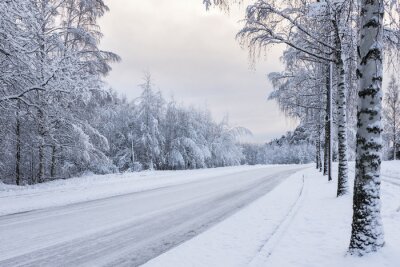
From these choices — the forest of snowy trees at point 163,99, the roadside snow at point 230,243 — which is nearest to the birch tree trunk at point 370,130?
the forest of snowy trees at point 163,99

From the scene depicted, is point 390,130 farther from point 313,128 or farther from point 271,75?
point 271,75

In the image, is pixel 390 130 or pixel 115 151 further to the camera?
pixel 390 130

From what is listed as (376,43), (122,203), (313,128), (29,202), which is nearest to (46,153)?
(29,202)

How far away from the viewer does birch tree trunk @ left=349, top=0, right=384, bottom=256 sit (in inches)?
232

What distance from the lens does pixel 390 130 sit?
54344 millimetres

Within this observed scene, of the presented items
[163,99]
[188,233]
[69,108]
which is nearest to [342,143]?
[188,233]

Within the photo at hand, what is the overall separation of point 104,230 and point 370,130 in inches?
239

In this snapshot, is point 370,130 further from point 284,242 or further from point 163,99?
point 163,99

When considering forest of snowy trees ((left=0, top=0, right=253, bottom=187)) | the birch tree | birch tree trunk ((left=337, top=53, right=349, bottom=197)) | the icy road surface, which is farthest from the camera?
the birch tree

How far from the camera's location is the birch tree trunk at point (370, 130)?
588 cm

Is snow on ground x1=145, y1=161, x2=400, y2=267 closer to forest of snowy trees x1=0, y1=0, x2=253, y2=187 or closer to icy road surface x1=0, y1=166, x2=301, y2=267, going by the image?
icy road surface x1=0, y1=166, x2=301, y2=267

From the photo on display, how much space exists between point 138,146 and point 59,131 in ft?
70.1

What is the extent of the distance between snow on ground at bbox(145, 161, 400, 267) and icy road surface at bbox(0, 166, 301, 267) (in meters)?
0.58

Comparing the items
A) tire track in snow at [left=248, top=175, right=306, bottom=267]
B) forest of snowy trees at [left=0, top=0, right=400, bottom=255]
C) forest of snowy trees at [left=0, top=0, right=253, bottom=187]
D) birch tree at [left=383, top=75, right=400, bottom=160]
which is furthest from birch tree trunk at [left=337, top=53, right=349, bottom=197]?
birch tree at [left=383, top=75, right=400, bottom=160]
